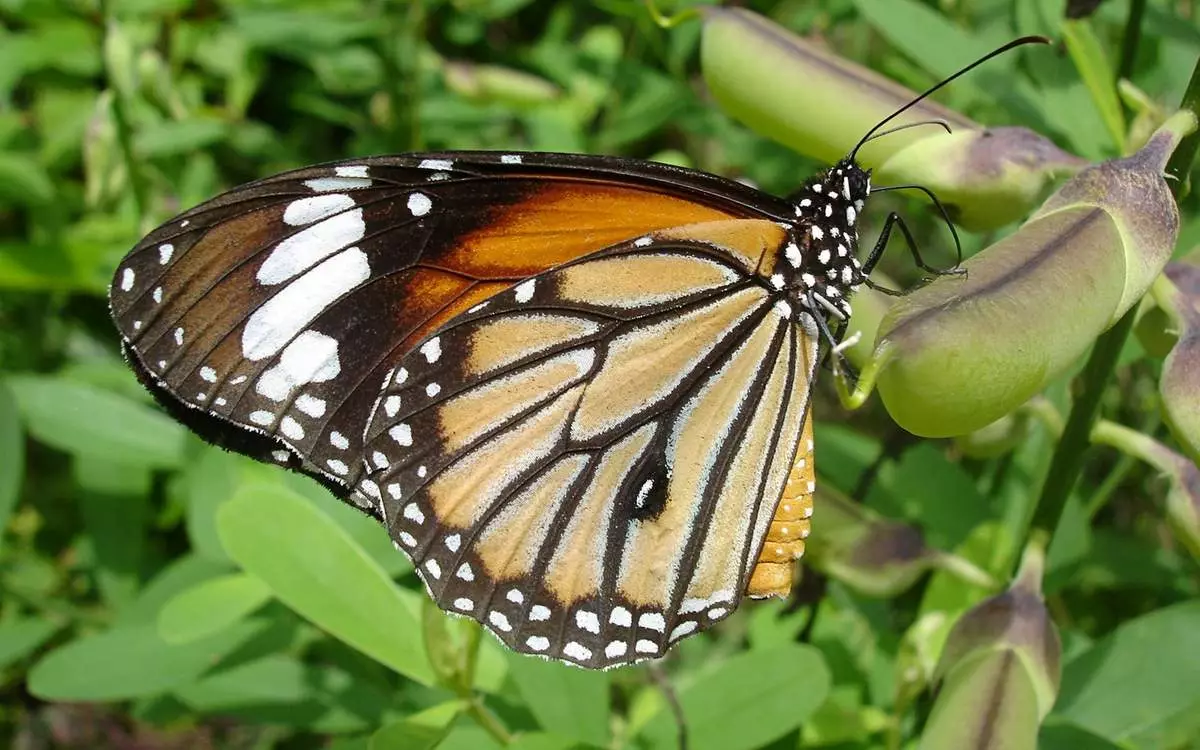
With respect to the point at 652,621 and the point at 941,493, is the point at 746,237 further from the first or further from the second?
the point at 941,493

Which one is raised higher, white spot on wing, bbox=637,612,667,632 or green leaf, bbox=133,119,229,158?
green leaf, bbox=133,119,229,158

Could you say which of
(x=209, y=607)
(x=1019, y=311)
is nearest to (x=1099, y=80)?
(x=1019, y=311)

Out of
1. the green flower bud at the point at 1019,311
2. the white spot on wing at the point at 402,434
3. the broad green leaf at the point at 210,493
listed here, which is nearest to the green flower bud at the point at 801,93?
the green flower bud at the point at 1019,311

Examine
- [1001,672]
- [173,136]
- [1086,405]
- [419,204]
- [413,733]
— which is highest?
[173,136]

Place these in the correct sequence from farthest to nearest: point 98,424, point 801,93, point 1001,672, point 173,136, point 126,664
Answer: point 173,136 < point 98,424 < point 126,664 < point 801,93 < point 1001,672

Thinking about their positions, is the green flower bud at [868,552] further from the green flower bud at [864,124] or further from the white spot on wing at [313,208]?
the white spot on wing at [313,208]

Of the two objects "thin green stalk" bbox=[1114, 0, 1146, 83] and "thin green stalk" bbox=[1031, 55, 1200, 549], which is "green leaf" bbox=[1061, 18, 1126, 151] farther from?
"thin green stalk" bbox=[1114, 0, 1146, 83]

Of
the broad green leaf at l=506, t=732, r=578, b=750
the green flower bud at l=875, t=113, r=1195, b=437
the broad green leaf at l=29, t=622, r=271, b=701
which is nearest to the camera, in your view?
the green flower bud at l=875, t=113, r=1195, b=437

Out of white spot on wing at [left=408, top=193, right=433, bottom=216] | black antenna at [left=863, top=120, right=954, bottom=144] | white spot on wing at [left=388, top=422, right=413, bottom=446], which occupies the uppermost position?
black antenna at [left=863, top=120, right=954, bottom=144]

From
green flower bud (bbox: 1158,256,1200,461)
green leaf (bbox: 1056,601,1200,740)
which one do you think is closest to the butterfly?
green flower bud (bbox: 1158,256,1200,461)
